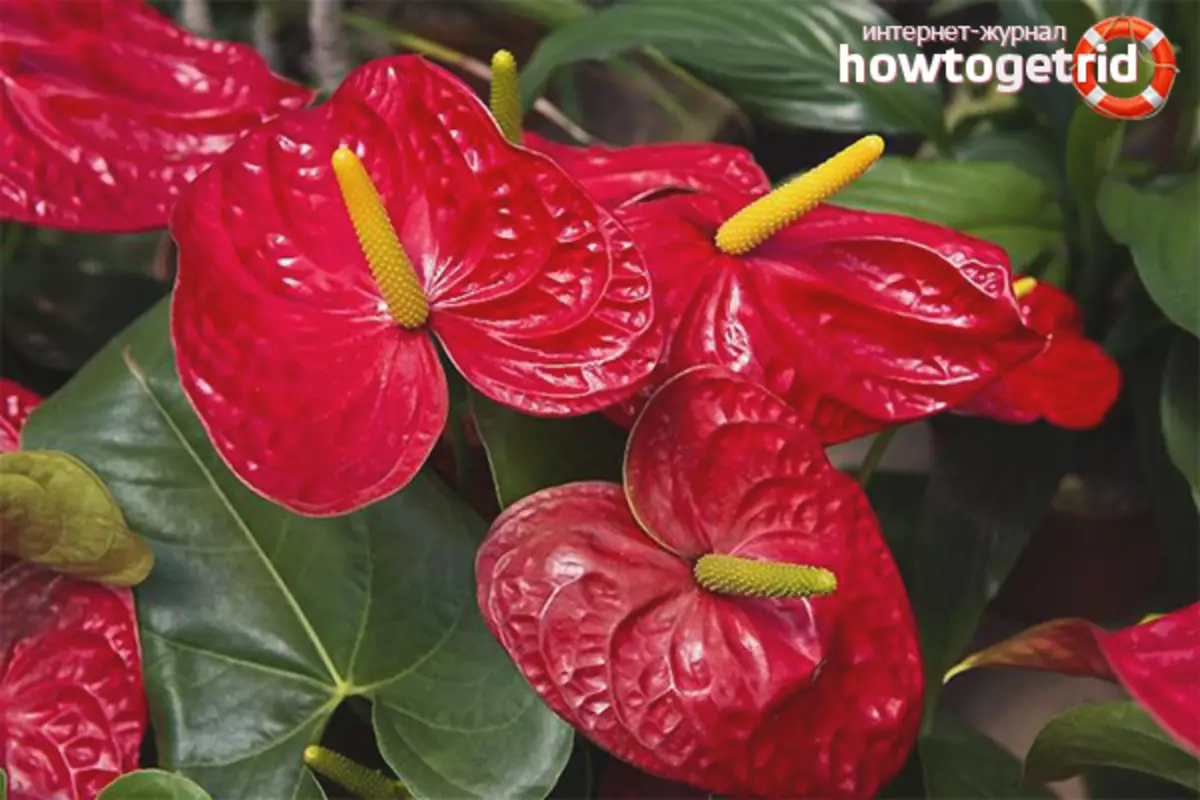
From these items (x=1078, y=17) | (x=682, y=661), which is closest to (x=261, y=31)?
(x=1078, y=17)

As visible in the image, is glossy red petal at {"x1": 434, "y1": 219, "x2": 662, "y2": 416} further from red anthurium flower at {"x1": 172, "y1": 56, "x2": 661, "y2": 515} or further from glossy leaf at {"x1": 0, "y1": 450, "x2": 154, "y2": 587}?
glossy leaf at {"x1": 0, "y1": 450, "x2": 154, "y2": 587}

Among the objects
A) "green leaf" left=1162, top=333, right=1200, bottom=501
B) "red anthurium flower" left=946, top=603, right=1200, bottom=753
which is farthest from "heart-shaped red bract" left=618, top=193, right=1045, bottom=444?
"green leaf" left=1162, top=333, right=1200, bottom=501

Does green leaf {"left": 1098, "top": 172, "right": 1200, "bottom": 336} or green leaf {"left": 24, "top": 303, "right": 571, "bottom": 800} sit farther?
green leaf {"left": 1098, "top": 172, "right": 1200, "bottom": 336}

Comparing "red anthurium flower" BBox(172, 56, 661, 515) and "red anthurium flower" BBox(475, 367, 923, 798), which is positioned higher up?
"red anthurium flower" BBox(172, 56, 661, 515)

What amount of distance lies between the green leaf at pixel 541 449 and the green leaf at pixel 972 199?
0.24 m

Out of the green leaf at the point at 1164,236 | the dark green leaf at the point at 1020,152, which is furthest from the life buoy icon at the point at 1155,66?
the dark green leaf at the point at 1020,152

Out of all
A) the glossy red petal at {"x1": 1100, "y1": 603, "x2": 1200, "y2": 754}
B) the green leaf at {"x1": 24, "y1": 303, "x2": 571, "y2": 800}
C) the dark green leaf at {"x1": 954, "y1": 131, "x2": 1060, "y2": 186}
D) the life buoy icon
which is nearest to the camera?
the glossy red petal at {"x1": 1100, "y1": 603, "x2": 1200, "y2": 754}

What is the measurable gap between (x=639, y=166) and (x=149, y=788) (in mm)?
359

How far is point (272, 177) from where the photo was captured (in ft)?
1.57

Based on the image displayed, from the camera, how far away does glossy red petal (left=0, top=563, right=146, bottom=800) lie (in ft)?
1.54

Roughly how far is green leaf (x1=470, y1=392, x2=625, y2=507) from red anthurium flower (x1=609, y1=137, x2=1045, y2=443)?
6 centimetres

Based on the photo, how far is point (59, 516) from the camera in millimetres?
451

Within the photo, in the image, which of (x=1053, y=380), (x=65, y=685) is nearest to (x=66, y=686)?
(x=65, y=685)

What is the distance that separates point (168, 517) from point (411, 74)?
229 mm
